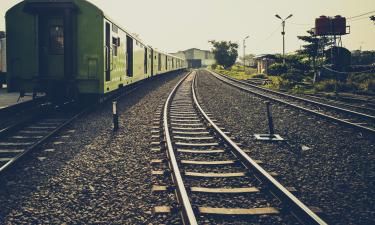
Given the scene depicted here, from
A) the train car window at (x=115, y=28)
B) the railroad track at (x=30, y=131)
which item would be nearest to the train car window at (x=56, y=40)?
the train car window at (x=115, y=28)

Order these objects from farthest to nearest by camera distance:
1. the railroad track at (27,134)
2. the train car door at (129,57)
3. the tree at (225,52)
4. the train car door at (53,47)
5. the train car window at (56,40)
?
the tree at (225,52) < the train car door at (129,57) < the train car window at (56,40) < the train car door at (53,47) < the railroad track at (27,134)

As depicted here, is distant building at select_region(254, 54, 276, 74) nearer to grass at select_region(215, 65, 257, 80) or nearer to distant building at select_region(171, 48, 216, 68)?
grass at select_region(215, 65, 257, 80)

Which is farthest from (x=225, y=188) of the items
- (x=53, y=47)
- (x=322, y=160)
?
(x=53, y=47)

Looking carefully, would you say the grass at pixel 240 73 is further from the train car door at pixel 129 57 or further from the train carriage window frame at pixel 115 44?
the train carriage window frame at pixel 115 44

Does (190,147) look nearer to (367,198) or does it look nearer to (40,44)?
(367,198)

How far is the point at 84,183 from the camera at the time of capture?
4.80 m

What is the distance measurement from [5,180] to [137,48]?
41.2 feet

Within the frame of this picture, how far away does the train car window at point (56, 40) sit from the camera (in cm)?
1052

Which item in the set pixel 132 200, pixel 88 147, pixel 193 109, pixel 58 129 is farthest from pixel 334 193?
pixel 193 109

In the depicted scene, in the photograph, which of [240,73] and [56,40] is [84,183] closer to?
[56,40]

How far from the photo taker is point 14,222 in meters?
3.63

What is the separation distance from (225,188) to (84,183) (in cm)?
202

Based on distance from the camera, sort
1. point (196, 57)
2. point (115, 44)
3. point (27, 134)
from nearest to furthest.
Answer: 1. point (27, 134)
2. point (115, 44)
3. point (196, 57)

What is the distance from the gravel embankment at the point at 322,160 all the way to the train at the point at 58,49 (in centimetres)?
430
